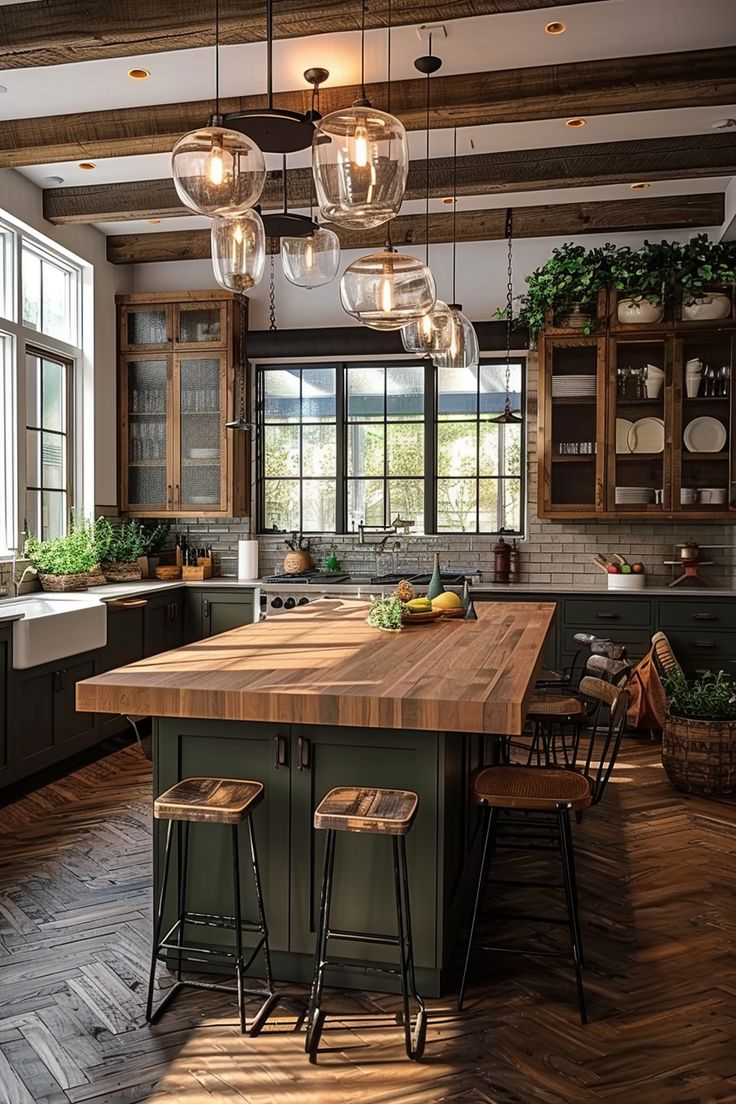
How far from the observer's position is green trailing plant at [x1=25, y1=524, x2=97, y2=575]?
20.4 ft

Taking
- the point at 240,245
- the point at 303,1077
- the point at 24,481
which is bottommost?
the point at 303,1077

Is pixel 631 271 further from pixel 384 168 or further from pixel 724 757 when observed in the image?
pixel 384 168

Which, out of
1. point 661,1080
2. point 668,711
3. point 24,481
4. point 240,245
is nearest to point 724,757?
point 668,711

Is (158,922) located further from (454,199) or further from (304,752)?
(454,199)

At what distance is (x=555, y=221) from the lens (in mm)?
6574

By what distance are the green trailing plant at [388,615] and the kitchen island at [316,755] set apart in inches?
29.1

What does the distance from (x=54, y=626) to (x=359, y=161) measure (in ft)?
11.5

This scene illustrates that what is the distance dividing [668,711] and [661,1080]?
290 centimetres

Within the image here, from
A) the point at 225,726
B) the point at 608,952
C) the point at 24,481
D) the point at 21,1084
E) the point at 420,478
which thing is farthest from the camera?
the point at 420,478

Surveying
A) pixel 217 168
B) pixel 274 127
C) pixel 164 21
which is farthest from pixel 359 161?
pixel 164 21

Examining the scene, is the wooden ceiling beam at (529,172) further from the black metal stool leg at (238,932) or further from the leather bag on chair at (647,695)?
the black metal stool leg at (238,932)

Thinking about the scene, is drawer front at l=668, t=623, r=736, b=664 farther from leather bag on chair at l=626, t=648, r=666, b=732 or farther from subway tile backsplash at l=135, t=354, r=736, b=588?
→ subway tile backsplash at l=135, t=354, r=736, b=588

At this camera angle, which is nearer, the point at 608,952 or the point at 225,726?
the point at 225,726

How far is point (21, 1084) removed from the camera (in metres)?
2.45
